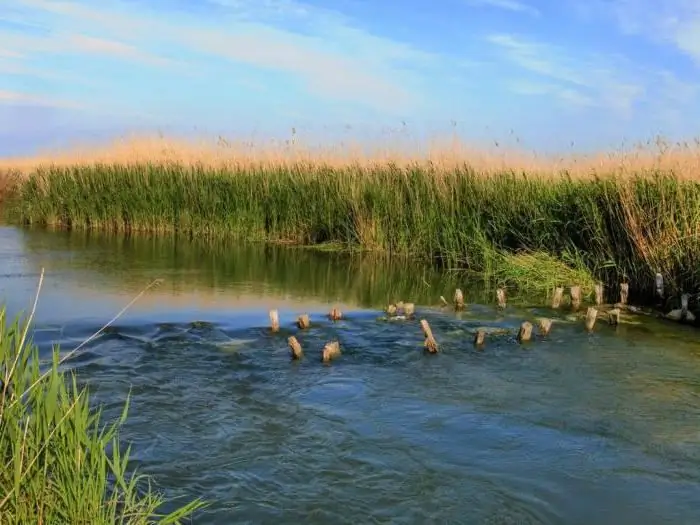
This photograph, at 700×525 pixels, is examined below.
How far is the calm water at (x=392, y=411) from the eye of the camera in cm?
374

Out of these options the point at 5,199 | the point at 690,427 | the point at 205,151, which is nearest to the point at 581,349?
the point at 690,427

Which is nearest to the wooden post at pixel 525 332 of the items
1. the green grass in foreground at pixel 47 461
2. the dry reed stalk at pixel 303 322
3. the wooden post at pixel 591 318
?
the wooden post at pixel 591 318

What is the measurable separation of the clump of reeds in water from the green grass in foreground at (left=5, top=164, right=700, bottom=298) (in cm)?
2

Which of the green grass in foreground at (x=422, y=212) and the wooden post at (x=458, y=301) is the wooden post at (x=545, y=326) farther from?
the green grass in foreground at (x=422, y=212)

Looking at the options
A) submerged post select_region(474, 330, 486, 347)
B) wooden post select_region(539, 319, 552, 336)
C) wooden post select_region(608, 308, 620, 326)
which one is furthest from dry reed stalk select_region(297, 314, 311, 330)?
wooden post select_region(608, 308, 620, 326)

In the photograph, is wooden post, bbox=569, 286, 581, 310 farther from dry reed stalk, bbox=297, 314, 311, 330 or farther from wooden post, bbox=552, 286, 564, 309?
dry reed stalk, bbox=297, 314, 311, 330

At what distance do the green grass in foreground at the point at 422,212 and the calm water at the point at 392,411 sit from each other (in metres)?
1.70

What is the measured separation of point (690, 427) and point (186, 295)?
6.53 m

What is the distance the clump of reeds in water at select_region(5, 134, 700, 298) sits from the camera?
9.16 m

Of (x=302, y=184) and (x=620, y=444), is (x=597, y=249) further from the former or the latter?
(x=302, y=184)

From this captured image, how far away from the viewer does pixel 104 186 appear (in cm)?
1872

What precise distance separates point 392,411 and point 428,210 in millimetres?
8408

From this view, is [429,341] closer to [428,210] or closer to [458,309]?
[458,309]

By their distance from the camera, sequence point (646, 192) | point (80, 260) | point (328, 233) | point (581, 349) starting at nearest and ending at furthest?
1. point (581, 349)
2. point (646, 192)
3. point (80, 260)
4. point (328, 233)
